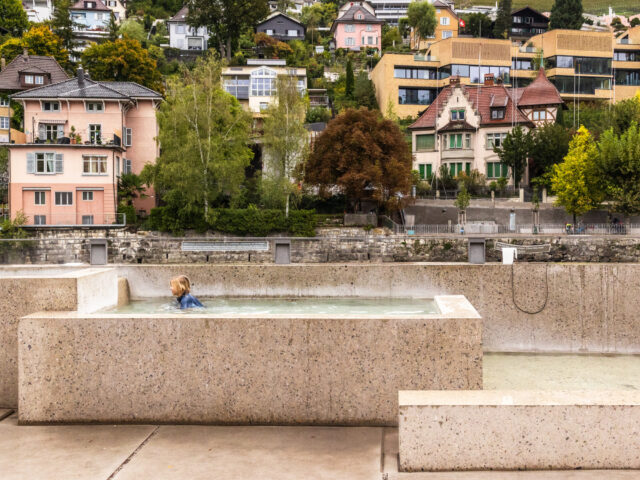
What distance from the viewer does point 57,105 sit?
47281mm

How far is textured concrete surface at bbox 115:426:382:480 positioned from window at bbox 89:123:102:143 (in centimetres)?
4371

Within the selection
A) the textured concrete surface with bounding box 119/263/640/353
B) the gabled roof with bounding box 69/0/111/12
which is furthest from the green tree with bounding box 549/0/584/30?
the textured concrete surface with bounding box 119/263/640/353

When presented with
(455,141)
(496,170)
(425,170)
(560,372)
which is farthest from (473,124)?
(560,372)

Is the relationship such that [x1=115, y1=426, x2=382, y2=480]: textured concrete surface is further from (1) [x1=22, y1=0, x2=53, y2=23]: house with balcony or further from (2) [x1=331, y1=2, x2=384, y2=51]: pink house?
(1) [x1=22, y1=0, x2=53, y2=23]: house with balcony

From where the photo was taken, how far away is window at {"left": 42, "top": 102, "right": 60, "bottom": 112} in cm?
4700

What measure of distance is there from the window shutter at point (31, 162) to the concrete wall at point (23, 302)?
38.9 meters

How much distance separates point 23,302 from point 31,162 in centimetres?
3945

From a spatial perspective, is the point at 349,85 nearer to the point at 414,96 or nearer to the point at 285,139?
the point at 414,96

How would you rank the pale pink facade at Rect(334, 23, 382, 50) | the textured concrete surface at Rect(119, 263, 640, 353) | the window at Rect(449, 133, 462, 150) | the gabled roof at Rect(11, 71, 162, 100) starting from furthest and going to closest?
the pale pink facade at Rect(334, 23, 382, 50), the window at Rect(449, 133, 462, 150), the gabled roof at Rect(11, 71, 162, 100), the textured concrete surface at Rect(119, 263, 640, 353)

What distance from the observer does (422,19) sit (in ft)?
320

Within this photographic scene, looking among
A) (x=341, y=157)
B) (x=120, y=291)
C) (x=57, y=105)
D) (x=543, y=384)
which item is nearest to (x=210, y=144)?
(x=341, y=157)

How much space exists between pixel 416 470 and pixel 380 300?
6.33 meters

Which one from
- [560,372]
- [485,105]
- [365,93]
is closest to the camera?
[560,372]

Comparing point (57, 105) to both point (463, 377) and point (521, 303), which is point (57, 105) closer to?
point (521, 303)
